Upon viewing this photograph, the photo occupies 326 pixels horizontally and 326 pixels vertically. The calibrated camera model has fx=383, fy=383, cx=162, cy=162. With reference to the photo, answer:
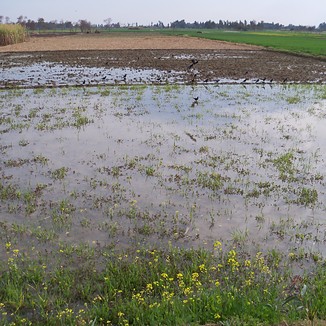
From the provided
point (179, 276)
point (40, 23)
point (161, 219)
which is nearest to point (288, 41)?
point (161, 219)

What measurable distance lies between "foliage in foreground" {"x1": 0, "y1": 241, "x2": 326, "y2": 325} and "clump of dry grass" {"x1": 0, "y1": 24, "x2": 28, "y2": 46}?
134ft

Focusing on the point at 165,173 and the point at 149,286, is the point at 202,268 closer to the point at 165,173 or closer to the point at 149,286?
the point at 149,286

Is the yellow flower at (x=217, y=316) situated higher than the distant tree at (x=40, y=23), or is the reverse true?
the distant tree at (x=40, y=23)

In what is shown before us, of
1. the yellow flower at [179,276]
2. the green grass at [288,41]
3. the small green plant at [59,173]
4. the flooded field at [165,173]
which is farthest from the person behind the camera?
the green grass at [288,41]

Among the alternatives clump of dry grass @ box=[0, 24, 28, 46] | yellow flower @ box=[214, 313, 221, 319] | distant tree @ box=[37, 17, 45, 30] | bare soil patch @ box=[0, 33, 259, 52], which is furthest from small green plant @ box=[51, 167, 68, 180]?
distant tree @ box=[37, 17, 45, 30]

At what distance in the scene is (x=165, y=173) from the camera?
300 inches

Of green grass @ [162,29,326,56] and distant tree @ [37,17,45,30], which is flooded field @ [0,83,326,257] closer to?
green grass @ [162,29,326,56]

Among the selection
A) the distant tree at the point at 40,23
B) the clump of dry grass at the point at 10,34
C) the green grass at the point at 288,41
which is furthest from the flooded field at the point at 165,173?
the distant tree at the point at 40,23

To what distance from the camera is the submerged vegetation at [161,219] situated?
3.81 m

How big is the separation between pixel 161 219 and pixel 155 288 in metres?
1.78

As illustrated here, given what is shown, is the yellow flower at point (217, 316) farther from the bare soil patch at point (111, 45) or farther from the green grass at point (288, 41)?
the bare soil patch at point (111, 45)

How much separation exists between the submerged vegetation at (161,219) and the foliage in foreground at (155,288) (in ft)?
0.05

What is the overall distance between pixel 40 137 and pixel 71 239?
5.28 metres

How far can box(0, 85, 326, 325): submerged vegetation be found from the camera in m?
3.81
